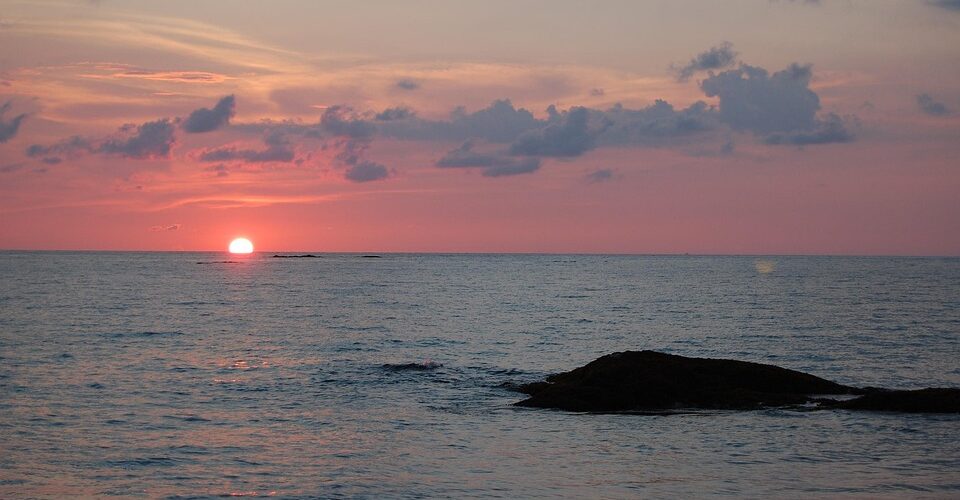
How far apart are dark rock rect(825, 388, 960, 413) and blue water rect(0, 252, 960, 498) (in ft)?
3.60

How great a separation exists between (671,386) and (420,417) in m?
10.4

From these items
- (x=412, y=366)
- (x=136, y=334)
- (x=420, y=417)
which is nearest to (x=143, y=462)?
(x=420, y=417)

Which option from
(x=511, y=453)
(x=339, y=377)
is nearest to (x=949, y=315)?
(x=339, y=377)

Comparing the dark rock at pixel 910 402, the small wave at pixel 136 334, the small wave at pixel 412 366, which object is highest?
the small wave at pixel 136 334

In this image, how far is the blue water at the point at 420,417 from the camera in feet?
79.5

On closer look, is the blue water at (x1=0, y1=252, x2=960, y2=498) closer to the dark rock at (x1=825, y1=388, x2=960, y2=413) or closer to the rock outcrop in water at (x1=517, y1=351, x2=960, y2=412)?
the dark rock at (x1=825, y1=388, x2=960, y2=413)

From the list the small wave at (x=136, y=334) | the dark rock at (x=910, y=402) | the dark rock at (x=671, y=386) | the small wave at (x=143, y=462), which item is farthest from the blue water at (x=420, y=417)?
the dark rock at (x=671, y=386)

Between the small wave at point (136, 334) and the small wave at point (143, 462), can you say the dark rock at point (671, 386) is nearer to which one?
the small wave at point (143, 462)

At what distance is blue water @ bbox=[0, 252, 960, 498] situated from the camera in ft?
79.5

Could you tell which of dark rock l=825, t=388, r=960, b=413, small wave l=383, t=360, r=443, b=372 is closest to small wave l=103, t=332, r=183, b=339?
small wave l=383, t=360, r=443, b=372

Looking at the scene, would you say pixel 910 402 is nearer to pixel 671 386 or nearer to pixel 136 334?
pixel 671 386

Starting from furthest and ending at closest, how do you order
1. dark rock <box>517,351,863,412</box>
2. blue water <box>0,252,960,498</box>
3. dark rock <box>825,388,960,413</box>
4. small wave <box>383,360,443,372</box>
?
1. small wave <box>383,360,443,372</box>
2. dark rock <box>517,351,863,412</box>
3. dark rock <box>825,388,960,413</box>
4. blue water <box>0,252,960,498</box>

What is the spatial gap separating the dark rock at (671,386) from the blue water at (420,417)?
64.5 inches

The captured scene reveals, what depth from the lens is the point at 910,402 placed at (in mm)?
33469
